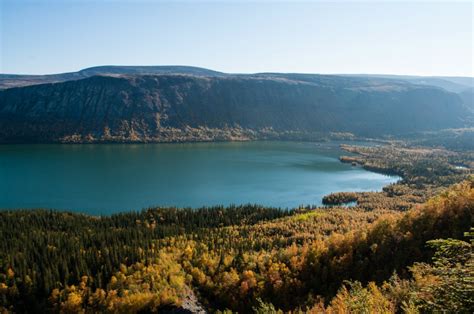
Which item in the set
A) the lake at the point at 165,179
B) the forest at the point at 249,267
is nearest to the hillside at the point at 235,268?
the forest at the point at 249,267

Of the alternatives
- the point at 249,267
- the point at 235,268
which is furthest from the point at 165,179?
the point at 249,267

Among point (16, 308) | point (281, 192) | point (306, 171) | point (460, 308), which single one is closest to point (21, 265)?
point (16, 308)

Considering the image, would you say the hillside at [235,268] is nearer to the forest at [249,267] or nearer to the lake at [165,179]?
the forest at [249,267]

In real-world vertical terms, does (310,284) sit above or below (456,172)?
above

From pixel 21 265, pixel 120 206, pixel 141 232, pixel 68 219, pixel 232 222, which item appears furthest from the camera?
pixel 120 206

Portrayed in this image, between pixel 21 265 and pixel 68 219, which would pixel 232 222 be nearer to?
pixel 68 219

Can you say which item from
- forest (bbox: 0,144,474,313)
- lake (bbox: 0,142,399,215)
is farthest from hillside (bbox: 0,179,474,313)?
lake (bbox: 0,142,399,215)

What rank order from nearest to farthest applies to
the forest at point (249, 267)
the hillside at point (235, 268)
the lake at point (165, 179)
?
the forest at point (249, 267) → the hillside at point (235, 268) → the lake at point (165, 179)
